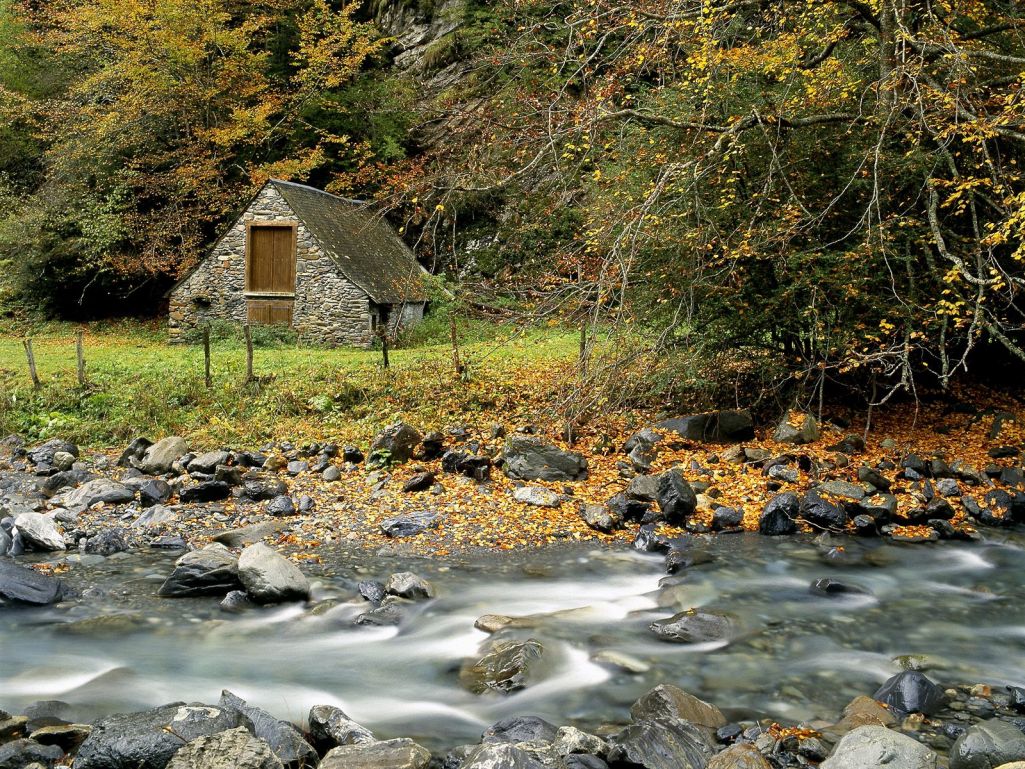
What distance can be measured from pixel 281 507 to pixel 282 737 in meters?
4.85

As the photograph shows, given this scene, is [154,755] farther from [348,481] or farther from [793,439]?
[793,439]

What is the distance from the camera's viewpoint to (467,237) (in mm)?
29156

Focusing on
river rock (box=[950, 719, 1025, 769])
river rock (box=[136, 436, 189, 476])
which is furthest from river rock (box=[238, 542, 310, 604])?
river rock (box=[950, 719, 1025, 769])

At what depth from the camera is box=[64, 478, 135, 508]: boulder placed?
9.39m

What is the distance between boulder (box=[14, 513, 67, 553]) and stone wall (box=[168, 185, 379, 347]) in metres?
13.9

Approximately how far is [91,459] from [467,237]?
63.3ft

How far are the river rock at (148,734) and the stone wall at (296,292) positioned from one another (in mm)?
17770

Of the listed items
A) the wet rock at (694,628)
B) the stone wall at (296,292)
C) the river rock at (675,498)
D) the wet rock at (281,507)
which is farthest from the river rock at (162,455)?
the stone wall at (296,292)

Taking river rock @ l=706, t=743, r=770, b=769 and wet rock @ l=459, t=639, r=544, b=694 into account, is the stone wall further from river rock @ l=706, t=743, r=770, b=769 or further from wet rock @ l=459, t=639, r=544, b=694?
river rock @ l=706, t=743, r=770, b=769

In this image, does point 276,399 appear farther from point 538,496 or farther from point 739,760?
point 739,760

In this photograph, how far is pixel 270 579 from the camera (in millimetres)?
6781

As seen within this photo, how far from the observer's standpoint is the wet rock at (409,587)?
22.5ft

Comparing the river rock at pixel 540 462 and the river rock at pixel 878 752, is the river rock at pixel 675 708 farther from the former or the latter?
the river rock at pixel 540 462

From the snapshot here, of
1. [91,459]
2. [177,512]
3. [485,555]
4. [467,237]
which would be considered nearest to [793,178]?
[485,555]
